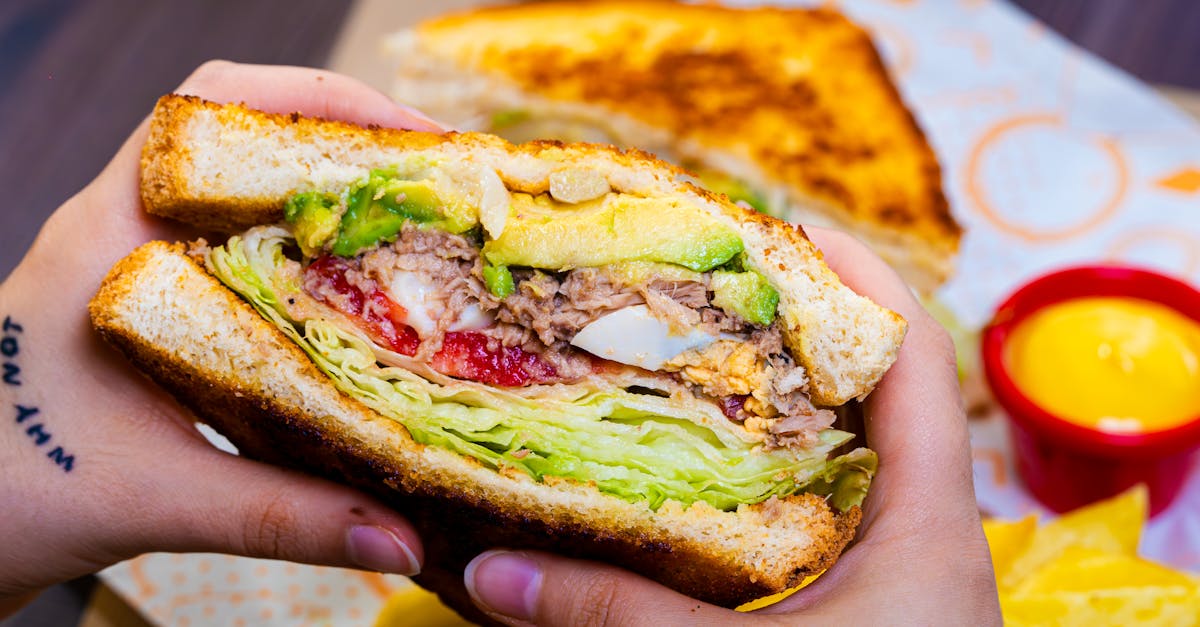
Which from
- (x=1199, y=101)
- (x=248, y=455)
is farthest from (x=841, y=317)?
(x=1199, y=101)

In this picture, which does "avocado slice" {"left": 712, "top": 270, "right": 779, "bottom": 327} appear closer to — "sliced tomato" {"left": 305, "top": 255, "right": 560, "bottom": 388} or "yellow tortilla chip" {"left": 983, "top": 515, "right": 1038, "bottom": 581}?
"sliced tomato" {"left": 305, "top": 255, "right": 560, "bottom": 388}

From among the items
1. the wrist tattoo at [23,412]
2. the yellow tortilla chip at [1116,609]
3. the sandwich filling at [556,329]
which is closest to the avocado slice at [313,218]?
the sandwich filling at [556,329]

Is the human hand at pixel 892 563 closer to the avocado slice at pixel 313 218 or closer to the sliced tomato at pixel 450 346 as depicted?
the sliced tomato at pixel 450 346

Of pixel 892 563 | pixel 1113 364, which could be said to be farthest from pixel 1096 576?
pixel 892 563

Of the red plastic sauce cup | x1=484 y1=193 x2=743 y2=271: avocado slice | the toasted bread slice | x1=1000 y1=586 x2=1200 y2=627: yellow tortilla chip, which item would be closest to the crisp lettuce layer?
x1=484 y1=193 x2=743 y2=271: avocado slice

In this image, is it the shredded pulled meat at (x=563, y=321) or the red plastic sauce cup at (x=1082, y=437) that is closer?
the shredded pulled meat at (x=563, y=321)
